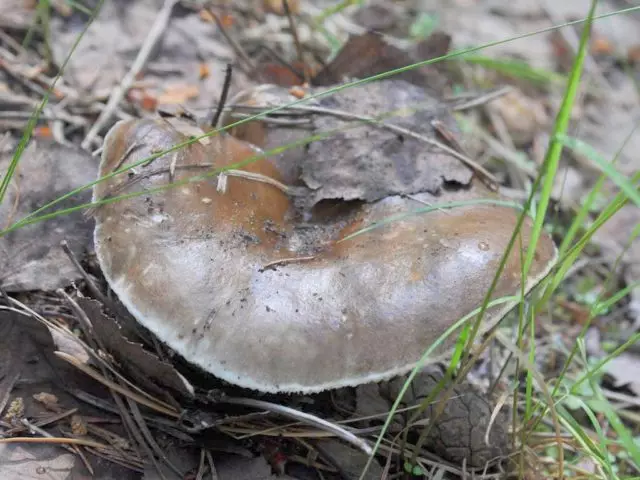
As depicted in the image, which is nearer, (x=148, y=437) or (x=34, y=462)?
(x=34, y=462)

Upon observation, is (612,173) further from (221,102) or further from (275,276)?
(221,102)

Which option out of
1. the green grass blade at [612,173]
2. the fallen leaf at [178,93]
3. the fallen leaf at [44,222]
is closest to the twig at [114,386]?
the fallen leaf at [44,222]

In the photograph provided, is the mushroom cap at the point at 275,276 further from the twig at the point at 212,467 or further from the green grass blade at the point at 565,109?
the twig at the point at 212,467

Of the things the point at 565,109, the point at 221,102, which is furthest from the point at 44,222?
the point at 565,109

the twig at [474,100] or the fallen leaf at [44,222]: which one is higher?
the twig at [474,100]

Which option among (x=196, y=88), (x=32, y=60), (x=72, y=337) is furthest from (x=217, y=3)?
(x=72, y=337)

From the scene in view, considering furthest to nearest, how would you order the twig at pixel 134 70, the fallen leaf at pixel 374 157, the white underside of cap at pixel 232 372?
the twig at pixel 134 70
the fallen leaf at pixel 374 157
the white underside of cap at pixel 232 372

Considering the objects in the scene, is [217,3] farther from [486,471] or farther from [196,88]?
[486,471]
